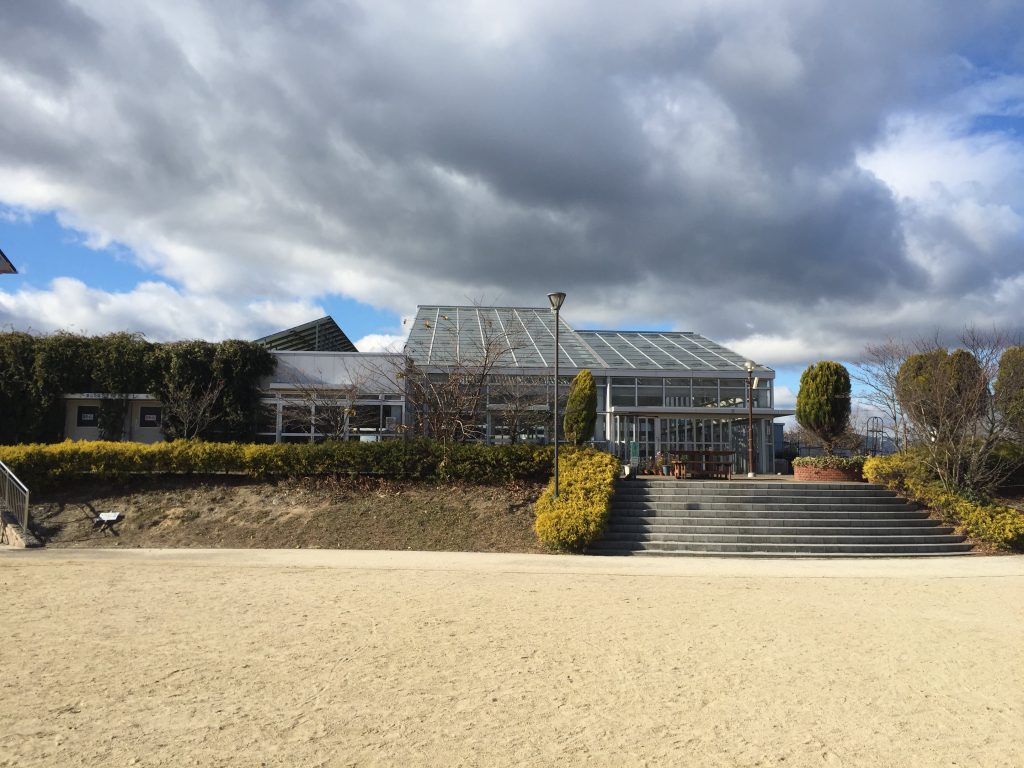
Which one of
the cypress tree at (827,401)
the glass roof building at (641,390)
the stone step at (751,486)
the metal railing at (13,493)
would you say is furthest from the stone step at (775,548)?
the metal railing at (13,493)

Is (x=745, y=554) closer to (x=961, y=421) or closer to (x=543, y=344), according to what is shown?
(x=961, y=421)

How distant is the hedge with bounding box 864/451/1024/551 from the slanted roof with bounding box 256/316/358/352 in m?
22.1

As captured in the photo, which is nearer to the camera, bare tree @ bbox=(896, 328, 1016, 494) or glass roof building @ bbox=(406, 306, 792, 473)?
Result: bare tree @ bbox=(896, 328, 1016, 494)

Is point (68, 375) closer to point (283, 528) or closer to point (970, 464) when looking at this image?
point (283, 528)

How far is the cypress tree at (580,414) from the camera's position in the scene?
19.4 meters

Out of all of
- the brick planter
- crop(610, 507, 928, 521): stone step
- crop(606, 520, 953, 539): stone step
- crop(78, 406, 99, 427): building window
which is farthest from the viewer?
crop(78, 406, 99, 427): building window

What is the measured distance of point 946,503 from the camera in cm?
1597

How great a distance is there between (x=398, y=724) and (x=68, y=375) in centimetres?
2377

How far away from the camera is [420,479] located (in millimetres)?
16922

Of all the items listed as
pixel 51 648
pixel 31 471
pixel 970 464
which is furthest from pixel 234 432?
pixel 970 464

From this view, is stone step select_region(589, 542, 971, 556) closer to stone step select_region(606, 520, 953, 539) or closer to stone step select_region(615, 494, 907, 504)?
stone step select_region(606, 520, 953, 539)

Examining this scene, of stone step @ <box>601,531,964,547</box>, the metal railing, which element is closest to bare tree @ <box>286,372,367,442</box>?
the metal railing

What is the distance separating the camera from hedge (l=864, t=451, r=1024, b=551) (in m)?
14.8

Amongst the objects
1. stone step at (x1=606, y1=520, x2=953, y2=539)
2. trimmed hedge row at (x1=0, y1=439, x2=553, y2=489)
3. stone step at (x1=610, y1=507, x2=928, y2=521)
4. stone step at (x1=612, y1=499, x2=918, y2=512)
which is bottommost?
A: stone step at (x1=606, y1=520, x2=953, y2=539)
